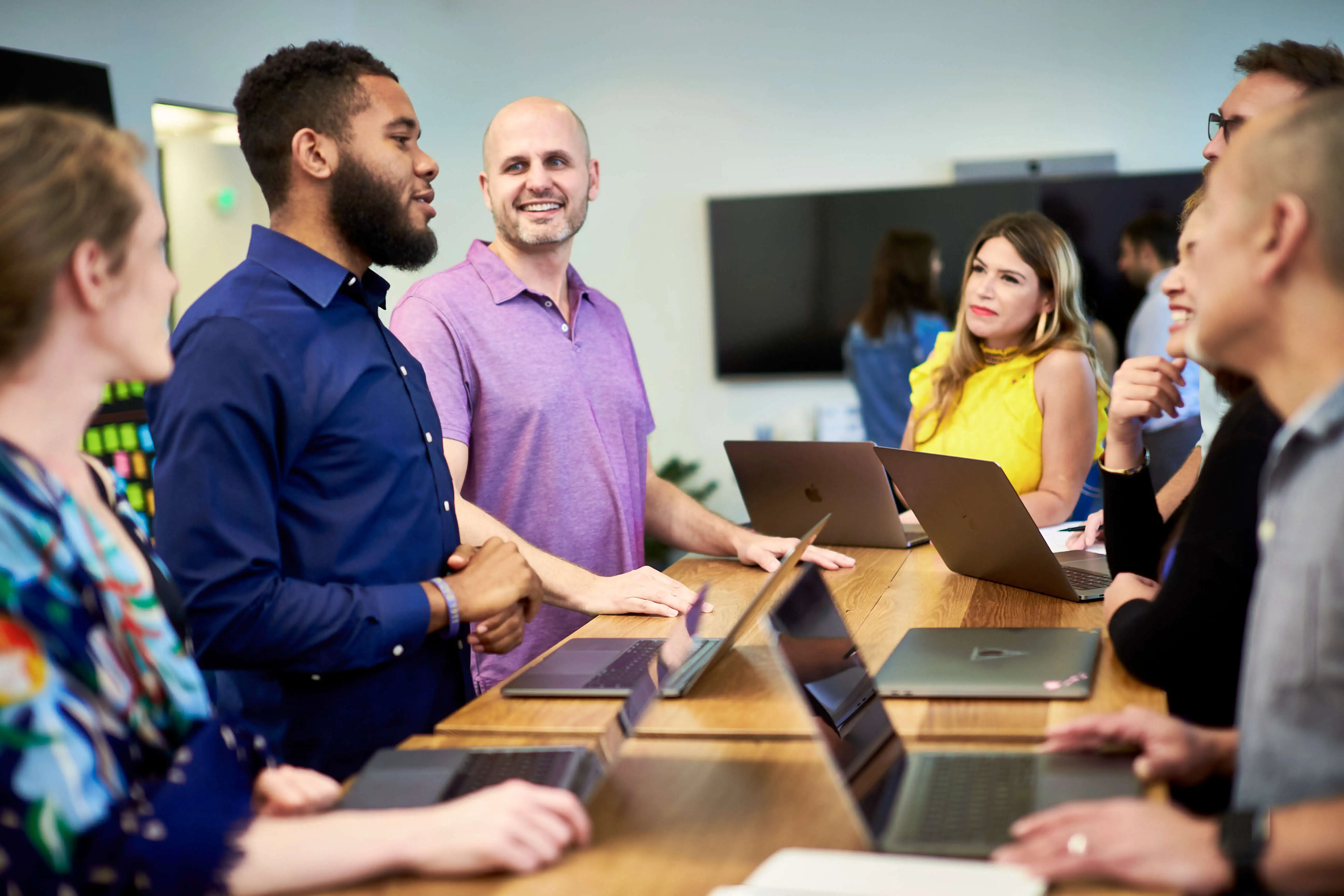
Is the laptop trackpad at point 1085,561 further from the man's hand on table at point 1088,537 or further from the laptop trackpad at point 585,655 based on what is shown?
the laptop trackpad at point 585,655

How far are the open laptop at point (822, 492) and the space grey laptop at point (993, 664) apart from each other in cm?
64

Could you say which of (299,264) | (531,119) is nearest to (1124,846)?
(299,264)

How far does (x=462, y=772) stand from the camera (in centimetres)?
118

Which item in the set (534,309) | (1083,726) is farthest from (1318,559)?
(534,309)

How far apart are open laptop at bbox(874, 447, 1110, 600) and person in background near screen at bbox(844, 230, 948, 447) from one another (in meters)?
2.80

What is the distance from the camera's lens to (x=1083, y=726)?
45.1 inches

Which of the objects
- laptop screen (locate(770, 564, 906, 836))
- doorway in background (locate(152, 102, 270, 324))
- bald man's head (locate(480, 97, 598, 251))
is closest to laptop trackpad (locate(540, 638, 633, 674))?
laptop screen (locate(770, 564, 906, 836))

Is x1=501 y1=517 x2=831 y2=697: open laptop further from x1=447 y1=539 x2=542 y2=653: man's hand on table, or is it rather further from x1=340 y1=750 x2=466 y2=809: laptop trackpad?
x1=340 y1=750 x2=466 y2=809: laptop trackpad

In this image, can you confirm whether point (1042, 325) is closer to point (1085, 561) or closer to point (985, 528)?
point (1085, 561)

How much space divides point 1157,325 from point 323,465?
3.78 m

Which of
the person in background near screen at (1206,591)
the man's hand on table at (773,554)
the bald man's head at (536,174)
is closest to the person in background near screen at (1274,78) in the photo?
the person in background near screen at (1206,591)

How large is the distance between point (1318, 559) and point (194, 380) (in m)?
1.29

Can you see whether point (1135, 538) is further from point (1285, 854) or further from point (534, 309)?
point (534, 309)

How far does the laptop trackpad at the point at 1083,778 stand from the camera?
1.04 metres
